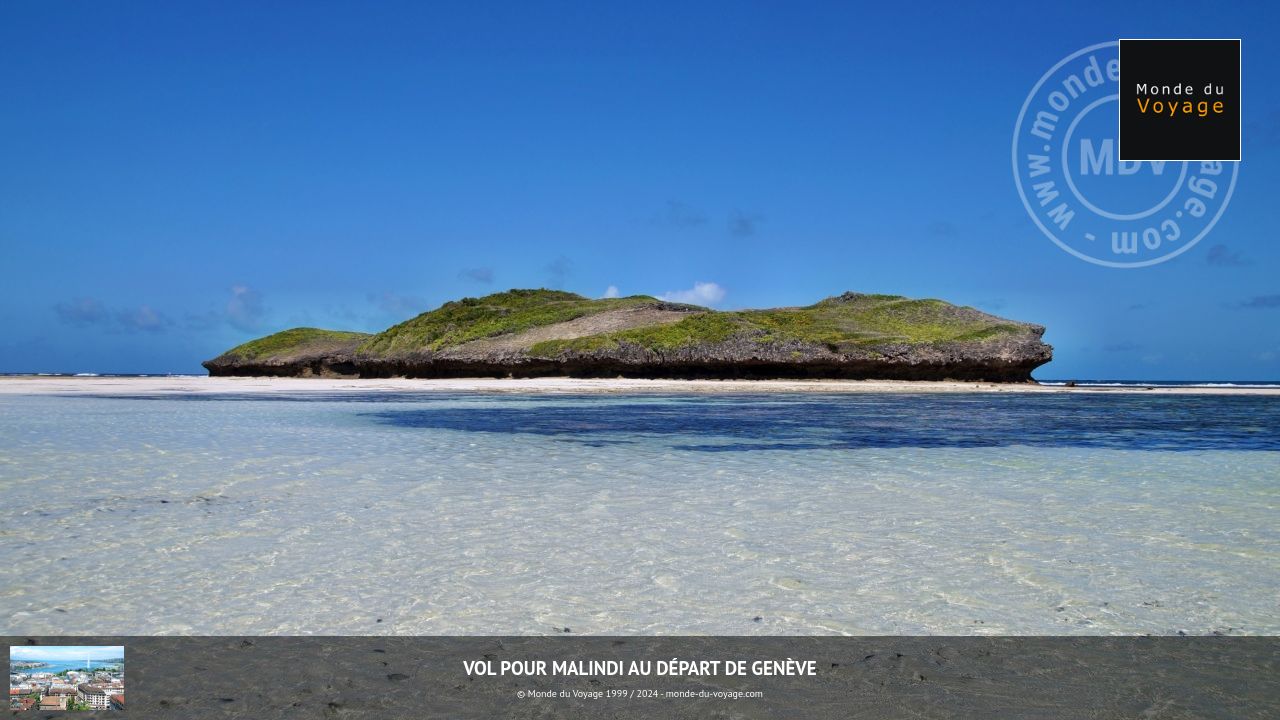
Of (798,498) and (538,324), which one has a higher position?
(538,324)

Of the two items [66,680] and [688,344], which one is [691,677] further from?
[688,344]

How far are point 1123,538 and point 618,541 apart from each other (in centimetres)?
472

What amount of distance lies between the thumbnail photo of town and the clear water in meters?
0.60

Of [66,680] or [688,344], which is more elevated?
[688,344]

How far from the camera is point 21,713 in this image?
3.80 metres

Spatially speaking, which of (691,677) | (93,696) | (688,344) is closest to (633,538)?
(691,677)

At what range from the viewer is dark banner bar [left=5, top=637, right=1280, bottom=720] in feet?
12.4

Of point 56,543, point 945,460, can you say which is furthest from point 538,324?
point 56,543

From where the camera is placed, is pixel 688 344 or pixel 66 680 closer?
pixel 66 680

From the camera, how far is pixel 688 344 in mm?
59844

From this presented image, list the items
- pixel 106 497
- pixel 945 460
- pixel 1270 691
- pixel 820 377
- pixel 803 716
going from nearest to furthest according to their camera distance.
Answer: pixel 803 716
pixel 1270 691
pixel 106 497
pixel 945 460
pixel 820 377

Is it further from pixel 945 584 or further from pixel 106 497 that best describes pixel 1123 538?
pixel 106 497

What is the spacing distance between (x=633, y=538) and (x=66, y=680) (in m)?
4.33

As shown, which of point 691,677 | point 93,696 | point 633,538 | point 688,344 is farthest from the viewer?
point 688,344
